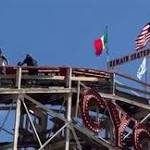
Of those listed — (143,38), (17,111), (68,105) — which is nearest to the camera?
(17,111)

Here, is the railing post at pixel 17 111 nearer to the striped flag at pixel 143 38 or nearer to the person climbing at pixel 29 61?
the person climbing at pixel 29 61

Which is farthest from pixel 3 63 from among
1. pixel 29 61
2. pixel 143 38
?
pixel 143 38

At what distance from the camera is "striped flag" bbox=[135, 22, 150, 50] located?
8100 cm

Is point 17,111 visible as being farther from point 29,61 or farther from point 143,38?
point 143,38

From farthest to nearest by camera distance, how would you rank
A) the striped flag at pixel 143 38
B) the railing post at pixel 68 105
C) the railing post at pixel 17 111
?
the striped flag at pixel 143 38
the railing post at pixel 68 105
the railing post at pixel 17 111

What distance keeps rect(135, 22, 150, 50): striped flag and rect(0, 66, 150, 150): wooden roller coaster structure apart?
5.15 metres

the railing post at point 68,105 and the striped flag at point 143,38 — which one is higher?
the striped flag at point 143,38

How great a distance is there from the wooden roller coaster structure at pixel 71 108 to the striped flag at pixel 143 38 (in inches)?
203

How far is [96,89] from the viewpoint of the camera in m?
73.6

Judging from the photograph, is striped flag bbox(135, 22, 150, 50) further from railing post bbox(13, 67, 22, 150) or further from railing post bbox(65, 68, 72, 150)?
railing post bbox(13, 67, 22, 150)

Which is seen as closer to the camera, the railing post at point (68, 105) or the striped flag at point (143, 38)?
the railing post at point (68, 105)

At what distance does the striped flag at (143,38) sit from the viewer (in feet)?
266

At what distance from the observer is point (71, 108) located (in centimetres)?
7262

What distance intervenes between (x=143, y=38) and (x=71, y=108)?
12108mm
